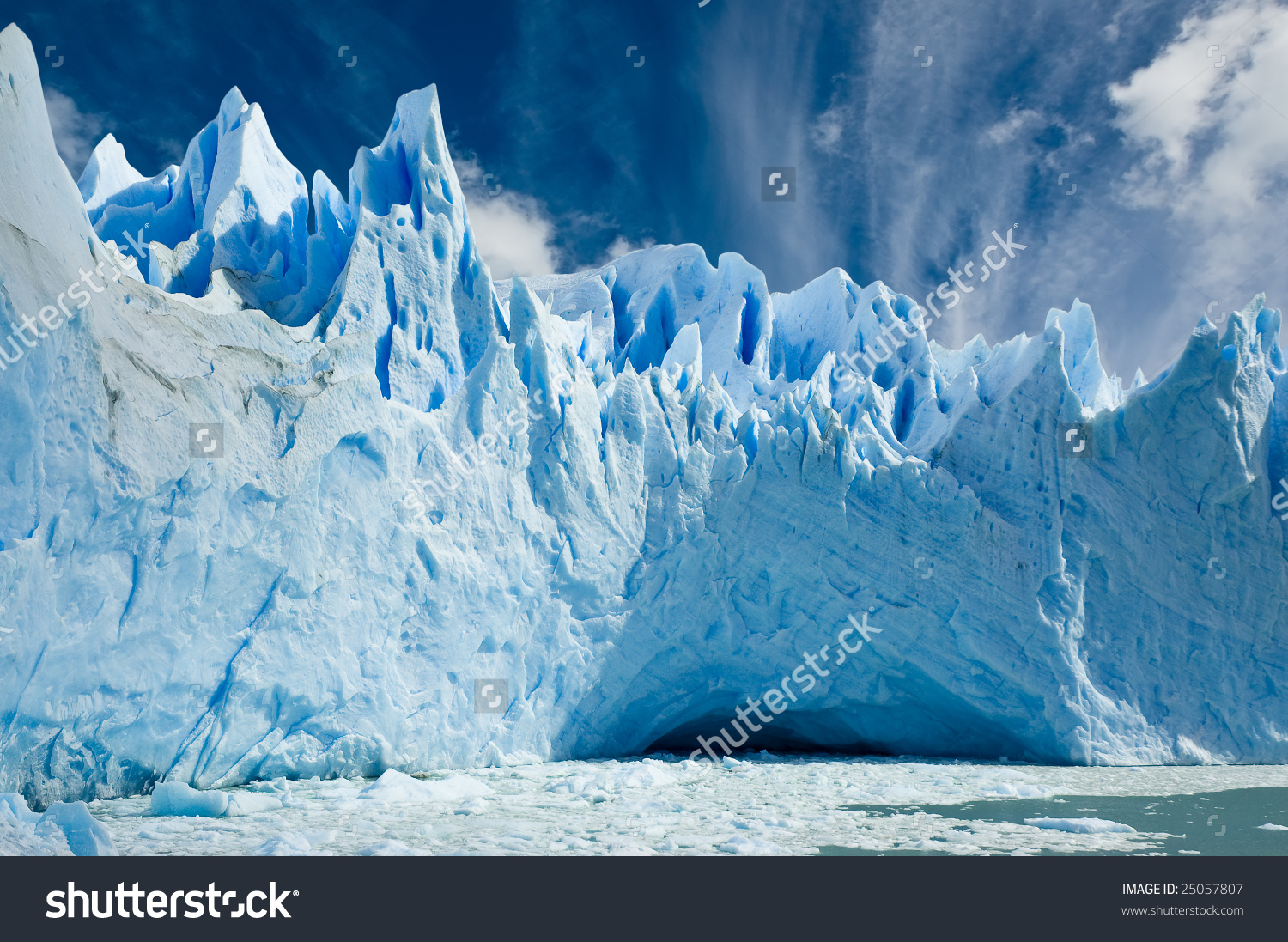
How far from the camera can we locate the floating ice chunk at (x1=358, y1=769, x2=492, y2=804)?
6.49m

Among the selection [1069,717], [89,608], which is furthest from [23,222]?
[1069,717]

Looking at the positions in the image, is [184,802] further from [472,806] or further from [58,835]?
[472,806]

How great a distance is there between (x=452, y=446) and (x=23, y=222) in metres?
3.92

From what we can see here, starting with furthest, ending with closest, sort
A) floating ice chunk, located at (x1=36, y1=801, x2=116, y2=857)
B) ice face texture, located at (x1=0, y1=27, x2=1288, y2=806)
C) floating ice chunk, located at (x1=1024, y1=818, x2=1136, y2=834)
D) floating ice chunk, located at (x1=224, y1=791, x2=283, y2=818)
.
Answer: ice face texture, located at (x1=0, y1=27, x2=1288, y2=806) → floating ice chunk, located at (x1=224, y1=791, x2=283, y2=818) → floating ice chunk, located at (x1=1024, y1=818, x2=1136, y2=834) → floating ice chunk, located at (x1=36, y1=801, x2=116, y2=857)

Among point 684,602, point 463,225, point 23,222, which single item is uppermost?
point 463,225

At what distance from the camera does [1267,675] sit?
10.2 meters

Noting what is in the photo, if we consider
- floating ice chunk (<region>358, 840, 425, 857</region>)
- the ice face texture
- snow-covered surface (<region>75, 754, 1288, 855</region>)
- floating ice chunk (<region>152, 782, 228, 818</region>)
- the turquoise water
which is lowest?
the turquoise water

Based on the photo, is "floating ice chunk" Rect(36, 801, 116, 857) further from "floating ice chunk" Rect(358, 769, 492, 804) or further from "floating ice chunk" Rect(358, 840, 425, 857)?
"floating ice chunk" Rect(358, 769, 492, 804)

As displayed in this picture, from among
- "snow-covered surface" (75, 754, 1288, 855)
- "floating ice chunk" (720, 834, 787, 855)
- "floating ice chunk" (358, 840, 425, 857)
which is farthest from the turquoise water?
"floating ice chunk" (358, 840, 425, 857)

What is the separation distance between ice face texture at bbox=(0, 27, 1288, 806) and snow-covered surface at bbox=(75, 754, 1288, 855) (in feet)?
3.12

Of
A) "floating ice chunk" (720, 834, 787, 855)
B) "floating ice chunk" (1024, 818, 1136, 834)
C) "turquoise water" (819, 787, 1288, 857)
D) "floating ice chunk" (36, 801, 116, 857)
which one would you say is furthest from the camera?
"floating ice chunk" (1024, 818, 1136, 834)

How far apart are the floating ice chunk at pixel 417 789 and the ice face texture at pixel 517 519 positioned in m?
0.93

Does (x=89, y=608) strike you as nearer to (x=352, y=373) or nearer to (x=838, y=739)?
(x=352, y=373)

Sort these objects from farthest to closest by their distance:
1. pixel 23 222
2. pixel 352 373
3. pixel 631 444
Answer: pixel 631 444, pixel 352 373, pixel 23 222
